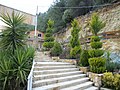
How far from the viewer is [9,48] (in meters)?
6.26

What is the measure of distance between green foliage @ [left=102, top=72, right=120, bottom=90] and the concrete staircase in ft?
1.92

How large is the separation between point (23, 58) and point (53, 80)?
1607mm

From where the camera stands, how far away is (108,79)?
7109 millimetres

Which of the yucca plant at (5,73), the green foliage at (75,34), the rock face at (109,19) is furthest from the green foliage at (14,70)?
the rock face at (109,19)

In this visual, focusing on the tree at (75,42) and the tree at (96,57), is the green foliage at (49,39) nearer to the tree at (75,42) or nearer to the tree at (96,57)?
the tree at (75,42)

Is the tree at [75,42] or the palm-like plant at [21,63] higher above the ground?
the tree at [75,42]

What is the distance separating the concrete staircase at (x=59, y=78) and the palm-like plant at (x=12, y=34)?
142 cm

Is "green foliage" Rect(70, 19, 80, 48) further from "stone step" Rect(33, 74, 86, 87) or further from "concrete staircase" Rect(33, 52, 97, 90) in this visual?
"stone step" Rect(33, 74, 86, 87)

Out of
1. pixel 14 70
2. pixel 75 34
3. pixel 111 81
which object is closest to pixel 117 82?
pixel 111 81

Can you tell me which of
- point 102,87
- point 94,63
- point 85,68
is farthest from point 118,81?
point 85,68

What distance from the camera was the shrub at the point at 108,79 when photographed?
6.96 m

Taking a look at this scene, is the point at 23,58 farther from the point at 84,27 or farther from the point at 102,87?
the point at 84,27

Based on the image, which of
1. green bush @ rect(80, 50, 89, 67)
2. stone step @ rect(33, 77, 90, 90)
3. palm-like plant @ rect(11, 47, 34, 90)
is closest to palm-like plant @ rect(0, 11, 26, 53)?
palm-like plant @ rect(11, 47, 34, 90)

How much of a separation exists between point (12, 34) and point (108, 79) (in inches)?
180
